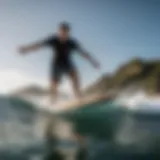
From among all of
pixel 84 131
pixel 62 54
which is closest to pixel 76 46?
pixel 62 54

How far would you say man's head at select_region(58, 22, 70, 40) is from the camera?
1320 mm

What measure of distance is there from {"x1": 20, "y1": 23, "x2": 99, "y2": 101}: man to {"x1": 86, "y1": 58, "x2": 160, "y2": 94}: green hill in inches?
2.8

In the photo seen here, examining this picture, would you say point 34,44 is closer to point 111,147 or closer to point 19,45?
point 19,45

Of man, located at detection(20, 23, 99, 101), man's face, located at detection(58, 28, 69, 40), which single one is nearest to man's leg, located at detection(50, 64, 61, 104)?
man, located at detection(20, 23, 99, 101)

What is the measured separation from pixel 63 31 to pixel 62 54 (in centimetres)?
8

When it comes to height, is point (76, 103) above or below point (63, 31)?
below

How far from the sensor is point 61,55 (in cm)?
132

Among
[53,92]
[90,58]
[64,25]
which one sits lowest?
[53,92]

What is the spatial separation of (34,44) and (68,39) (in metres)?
0.11

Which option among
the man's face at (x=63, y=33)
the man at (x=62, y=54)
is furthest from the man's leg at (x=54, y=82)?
the man's face at (x=63, y=33)

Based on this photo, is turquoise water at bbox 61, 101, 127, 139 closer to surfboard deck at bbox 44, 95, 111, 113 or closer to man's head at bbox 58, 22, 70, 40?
surfboard deck at bbox 44, 95, 111, 113

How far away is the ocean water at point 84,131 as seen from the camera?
126 cm

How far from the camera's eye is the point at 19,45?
1313mm

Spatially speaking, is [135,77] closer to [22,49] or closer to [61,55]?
[61,55]
